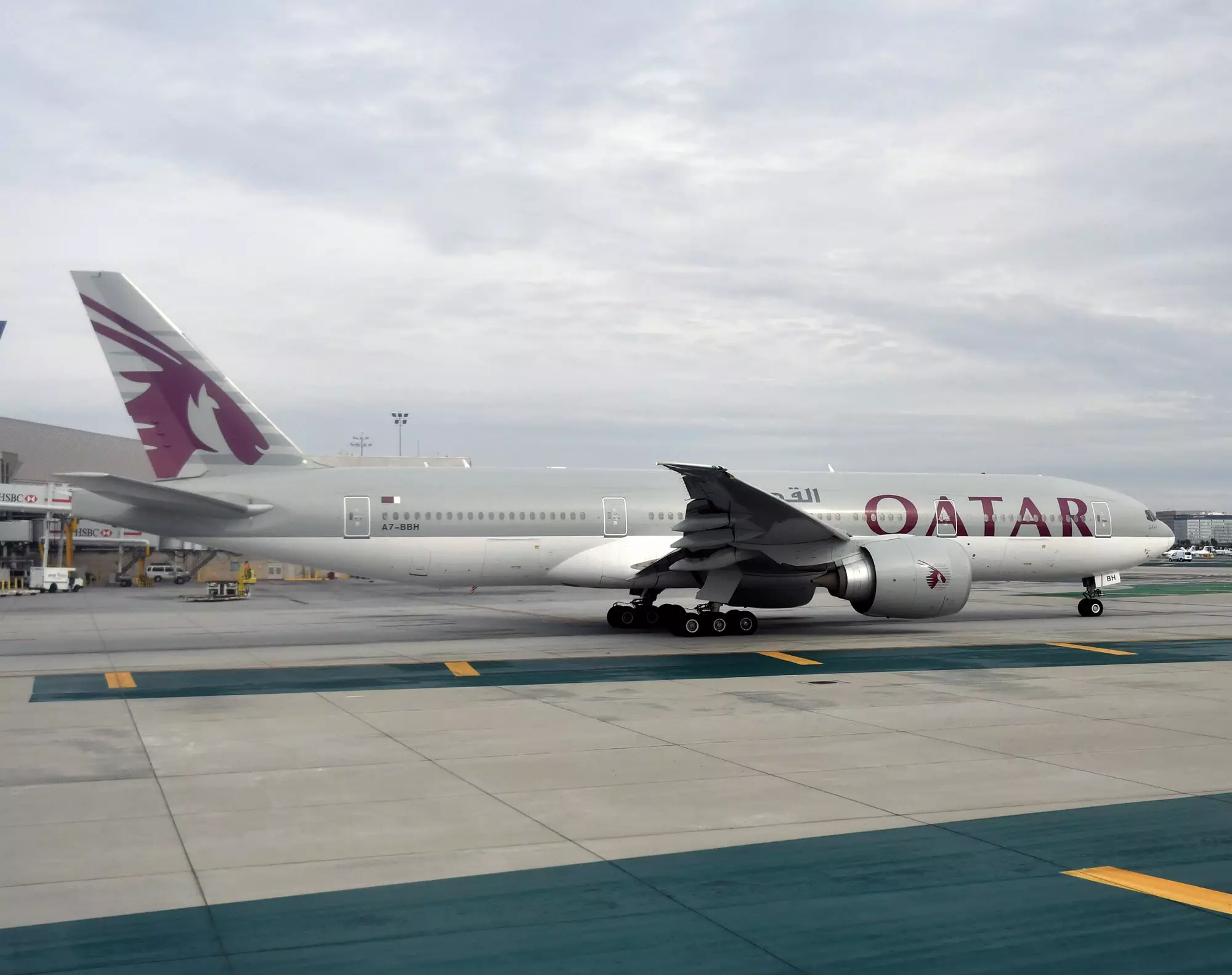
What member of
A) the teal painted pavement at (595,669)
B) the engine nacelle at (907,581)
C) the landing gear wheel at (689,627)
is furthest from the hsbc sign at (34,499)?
the engine nacelle at (907,581)

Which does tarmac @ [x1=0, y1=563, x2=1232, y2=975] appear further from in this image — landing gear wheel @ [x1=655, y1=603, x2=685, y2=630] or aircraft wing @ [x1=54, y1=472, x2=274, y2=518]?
landing gear wheel @ [x1=655, y1=603, x2=685, y2=630]

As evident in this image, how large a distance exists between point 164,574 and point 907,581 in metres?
54.2

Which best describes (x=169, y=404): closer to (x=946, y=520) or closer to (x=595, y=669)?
(x=595, y=669)

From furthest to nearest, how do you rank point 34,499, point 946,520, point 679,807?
point 34,499, point 946,520, point 679,807

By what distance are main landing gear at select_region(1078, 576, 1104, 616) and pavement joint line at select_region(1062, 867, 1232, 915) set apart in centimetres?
2194

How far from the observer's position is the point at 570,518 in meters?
23.1

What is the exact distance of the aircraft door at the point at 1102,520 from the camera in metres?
26.0

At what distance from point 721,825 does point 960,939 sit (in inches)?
94.7

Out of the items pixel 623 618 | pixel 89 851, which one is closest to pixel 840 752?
pixel 89 851

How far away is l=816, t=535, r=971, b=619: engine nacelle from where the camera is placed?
19.8 meters

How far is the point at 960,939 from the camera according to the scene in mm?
5371

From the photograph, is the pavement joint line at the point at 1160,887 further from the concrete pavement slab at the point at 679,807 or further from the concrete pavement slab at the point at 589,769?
the concrete pavement slab at the point at 589,769

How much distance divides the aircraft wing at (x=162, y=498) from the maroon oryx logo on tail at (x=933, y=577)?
1276 cm

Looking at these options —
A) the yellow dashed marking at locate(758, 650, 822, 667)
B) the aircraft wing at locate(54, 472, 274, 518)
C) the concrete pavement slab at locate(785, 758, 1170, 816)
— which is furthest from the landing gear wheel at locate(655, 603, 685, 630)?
the concrete pavement slab at locate(785, 758, 1170, 816)
